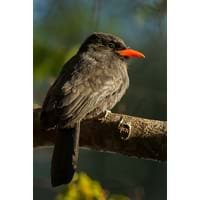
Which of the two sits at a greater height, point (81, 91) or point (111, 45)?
point (111, 45)

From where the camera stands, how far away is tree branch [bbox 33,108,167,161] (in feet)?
7.48

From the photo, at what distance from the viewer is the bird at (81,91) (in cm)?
223

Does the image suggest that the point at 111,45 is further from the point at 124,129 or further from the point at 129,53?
the point at 124,129

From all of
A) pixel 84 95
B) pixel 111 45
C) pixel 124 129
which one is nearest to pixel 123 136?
pixel 124 129

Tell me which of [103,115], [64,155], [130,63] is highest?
[130,63]

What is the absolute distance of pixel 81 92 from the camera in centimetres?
227

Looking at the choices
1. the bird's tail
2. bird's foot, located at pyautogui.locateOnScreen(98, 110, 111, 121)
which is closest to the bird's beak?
bird's foot, located at pyautogui.locateOnScreen(98, 110, 111, 121)

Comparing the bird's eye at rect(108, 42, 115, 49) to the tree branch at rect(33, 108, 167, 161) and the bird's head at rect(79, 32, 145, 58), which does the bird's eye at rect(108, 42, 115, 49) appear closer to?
the bird's head at rect(79, 32, 145, 58)

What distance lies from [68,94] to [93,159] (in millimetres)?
263

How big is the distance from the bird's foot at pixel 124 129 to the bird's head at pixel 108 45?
25 centimetres

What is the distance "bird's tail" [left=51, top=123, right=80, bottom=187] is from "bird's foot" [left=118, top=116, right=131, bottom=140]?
19cm

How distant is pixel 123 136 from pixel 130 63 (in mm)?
277

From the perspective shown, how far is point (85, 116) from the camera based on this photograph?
2270mm
